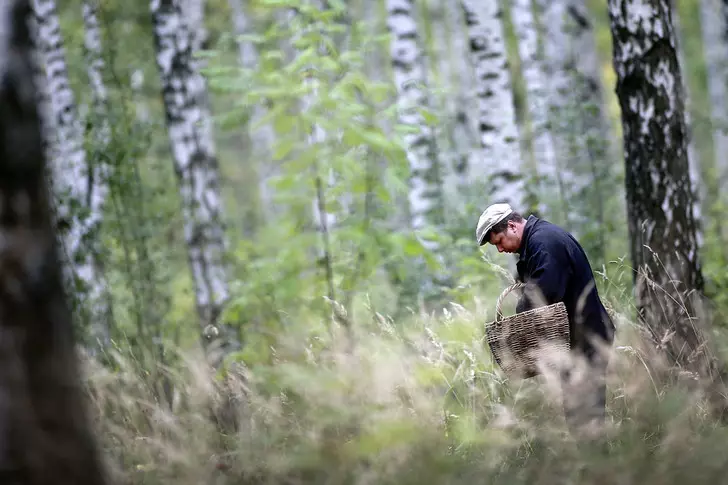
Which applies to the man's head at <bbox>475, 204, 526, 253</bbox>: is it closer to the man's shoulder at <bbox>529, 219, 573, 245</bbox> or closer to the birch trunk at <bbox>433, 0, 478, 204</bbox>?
the man's shoulder at <bbox>529, 219, 573, 245</bbox>

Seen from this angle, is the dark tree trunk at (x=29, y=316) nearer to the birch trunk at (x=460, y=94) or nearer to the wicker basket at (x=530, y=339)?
the wicker basket at (x=530, y=339)

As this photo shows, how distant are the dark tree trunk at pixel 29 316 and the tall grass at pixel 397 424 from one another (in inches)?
55.0

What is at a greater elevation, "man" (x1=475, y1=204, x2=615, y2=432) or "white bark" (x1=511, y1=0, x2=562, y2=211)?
"white bark" (x1=511, y1=0, x2=562, y2=211)

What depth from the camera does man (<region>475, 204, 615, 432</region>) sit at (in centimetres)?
486

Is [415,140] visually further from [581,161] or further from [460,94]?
[460,94]

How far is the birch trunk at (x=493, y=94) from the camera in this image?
9812 mm

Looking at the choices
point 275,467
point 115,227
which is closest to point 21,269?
point 275,467

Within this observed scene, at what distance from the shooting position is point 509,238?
5.26 m

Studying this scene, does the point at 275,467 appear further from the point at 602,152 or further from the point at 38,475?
the point at 602,152

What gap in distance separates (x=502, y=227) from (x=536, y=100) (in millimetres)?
6991

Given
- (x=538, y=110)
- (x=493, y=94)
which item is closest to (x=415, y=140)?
(x=538, y=110)

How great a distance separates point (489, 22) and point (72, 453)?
8437mm

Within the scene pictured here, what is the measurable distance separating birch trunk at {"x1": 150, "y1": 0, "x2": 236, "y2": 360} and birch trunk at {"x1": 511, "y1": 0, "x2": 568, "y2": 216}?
169 inches

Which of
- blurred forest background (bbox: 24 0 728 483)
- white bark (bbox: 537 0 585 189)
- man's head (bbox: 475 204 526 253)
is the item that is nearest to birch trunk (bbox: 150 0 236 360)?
blurred forest background (bbox: 24 0 728 483)
